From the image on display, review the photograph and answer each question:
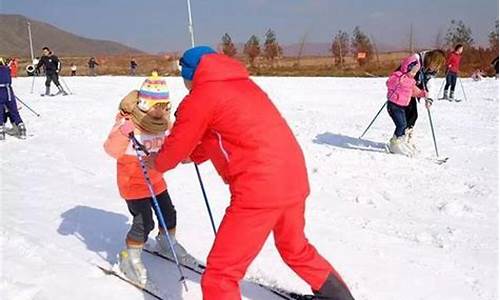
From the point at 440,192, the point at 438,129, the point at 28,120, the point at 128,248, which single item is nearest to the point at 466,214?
the point at 440,192

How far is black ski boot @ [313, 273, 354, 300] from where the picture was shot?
3.21 m

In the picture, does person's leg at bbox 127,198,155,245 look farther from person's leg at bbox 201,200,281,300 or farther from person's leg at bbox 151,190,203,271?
person's leg at bbox 201,200,281,300

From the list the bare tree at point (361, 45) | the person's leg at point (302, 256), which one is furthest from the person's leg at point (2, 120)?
the bare tree at point (361, 45)

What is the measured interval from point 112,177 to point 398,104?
4.27 meters

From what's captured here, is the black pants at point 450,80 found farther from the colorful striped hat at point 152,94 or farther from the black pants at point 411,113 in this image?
the colorful striped hat at point 152,94

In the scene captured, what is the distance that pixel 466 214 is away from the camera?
5750mm

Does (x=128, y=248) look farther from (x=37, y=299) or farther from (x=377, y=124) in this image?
(x=377, y=124)

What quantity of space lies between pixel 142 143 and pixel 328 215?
251cm

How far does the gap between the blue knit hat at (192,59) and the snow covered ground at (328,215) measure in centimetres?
168

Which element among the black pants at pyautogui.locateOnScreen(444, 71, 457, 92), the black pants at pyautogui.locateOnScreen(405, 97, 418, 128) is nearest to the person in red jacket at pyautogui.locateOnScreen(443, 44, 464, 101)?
the black pants at pyautogui.locateOnScreen(444, 71, 457, 92)

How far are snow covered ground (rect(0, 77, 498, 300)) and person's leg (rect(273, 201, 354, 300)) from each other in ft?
2.35

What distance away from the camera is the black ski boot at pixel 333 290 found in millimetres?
3207

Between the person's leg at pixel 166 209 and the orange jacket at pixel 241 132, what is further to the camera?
the person's leg at pixel 166 209

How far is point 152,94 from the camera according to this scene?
3865mm
